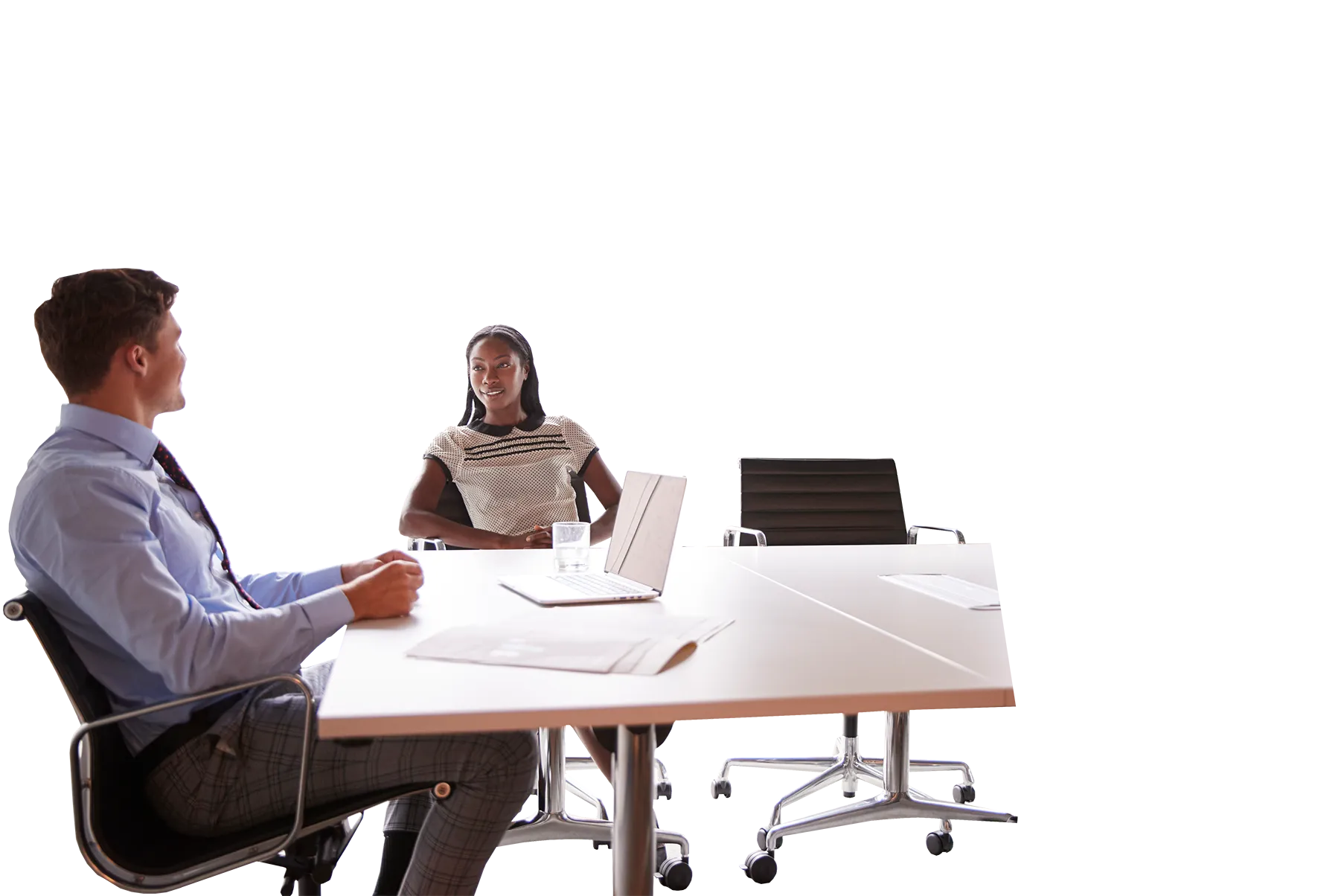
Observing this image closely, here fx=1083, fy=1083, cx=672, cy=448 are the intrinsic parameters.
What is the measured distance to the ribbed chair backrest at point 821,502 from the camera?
3.45 meters

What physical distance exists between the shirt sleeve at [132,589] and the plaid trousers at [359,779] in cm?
13

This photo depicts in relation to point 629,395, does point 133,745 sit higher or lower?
lower

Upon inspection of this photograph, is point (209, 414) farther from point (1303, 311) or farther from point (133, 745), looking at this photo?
point (1303, 311)

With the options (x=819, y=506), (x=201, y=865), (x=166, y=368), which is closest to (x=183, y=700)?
(x=201, y=865)

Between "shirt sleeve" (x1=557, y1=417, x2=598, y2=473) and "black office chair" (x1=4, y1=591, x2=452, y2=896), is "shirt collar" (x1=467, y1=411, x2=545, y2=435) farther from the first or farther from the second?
"black office chair" (x1=4, y1=591, x2=452, y2=896)

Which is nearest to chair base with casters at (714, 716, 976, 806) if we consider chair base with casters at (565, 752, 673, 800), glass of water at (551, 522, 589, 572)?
chair base with casters at (565, 752, 673, 800)

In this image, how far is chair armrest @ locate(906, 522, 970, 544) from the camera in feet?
10.1

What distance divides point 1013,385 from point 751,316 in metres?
1.10

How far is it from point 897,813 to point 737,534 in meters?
0.91

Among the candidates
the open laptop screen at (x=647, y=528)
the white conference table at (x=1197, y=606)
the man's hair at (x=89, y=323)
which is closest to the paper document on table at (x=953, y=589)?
the open laptop screen at (x=647, y=528)

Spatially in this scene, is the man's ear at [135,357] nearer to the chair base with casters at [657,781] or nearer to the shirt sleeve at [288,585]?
the shirt sleeve at [288,585]

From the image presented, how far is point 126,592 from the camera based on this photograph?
1422mm
